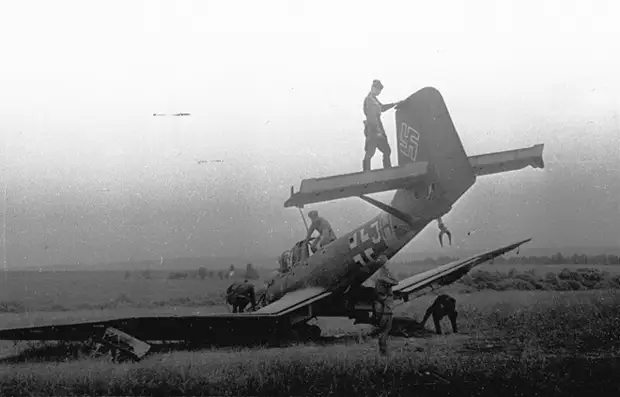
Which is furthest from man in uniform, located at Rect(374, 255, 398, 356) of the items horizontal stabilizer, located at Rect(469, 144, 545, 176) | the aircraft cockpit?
the aircraft cockpit

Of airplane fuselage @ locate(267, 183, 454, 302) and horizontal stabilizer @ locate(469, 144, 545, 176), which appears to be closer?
horizontal stabilizer @ locate(469, 144, 545, 176)

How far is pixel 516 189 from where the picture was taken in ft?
30.5

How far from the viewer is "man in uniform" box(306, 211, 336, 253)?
394 inches

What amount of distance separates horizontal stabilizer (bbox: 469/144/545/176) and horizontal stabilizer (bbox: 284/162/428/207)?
25.3 inches

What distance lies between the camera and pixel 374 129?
811 centimetres

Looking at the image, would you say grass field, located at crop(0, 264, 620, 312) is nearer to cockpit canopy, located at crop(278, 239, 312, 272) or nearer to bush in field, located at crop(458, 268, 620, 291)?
bush in field, located at crop(458, 268, 620, 291)

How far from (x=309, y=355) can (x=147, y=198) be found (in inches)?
168

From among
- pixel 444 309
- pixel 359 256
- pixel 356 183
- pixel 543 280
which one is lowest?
pixel 444 309

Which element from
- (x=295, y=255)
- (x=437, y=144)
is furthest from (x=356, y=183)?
(x=295, y=255)

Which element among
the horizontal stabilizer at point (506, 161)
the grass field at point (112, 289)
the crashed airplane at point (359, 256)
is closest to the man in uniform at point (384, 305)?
the crashed airplane at point (359, 256)

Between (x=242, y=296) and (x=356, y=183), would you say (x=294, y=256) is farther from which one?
(x=356, y=183)

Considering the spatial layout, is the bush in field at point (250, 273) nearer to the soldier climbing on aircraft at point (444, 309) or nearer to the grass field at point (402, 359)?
the grass field at point (402, 359)

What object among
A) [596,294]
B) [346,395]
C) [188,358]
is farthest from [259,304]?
[596,294]

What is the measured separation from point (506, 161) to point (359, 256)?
115 inches
